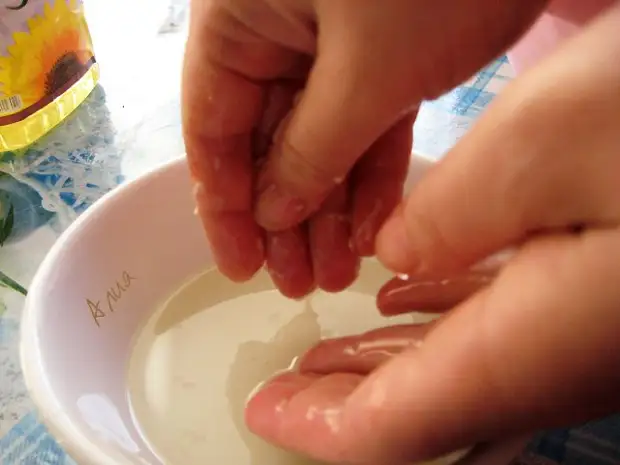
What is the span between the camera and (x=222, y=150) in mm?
332

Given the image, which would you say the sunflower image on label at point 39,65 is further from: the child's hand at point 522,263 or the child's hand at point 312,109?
the child's hand at point 522,263

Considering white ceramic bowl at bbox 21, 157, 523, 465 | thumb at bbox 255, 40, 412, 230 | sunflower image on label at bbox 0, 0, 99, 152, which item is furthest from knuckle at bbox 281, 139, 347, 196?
sunflower image on label at bbox 0, 0, 99, 152

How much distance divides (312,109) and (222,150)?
87 millimetres

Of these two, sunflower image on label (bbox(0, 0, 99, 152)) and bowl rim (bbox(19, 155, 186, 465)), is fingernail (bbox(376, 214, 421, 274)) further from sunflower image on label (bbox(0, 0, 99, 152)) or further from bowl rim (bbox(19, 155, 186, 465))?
sunflower image on label (bbox(0, 0, 99, 152))

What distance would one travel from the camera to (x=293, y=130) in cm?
27

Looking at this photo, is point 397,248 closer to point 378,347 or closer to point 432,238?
point 432,238

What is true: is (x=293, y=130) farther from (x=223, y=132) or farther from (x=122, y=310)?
(x=122, y=310)

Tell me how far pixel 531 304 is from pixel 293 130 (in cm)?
12

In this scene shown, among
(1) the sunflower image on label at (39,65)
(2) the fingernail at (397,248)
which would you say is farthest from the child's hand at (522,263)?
(1) the sunflower image on label at (39,65)

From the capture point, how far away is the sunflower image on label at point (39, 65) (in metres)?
0.49

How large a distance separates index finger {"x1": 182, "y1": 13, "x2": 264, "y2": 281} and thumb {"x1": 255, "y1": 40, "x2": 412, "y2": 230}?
0.09 feet

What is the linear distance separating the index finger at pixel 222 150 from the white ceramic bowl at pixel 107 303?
77 millimetres

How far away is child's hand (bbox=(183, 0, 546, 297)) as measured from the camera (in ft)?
0.75

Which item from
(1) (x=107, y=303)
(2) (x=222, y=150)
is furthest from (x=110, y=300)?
(2) (x=222, y=150)
